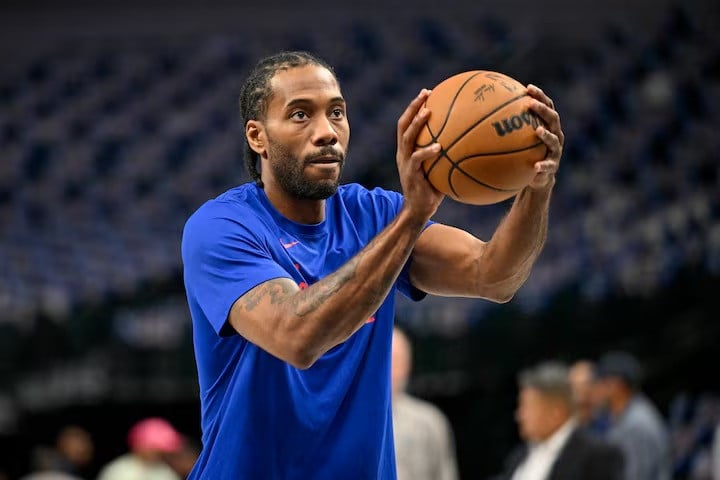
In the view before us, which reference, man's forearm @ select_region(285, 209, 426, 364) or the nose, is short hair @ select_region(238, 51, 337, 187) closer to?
the nose

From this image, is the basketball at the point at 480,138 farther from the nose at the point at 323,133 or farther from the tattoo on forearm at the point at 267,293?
the tattoo on forearm at the point at 267,293

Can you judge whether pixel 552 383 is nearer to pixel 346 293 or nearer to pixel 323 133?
pixel 323 133

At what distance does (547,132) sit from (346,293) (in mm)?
619

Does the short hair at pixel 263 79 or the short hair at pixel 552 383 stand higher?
the short hair at pixel 263 79

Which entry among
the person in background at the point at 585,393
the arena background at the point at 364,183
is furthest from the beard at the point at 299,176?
the arena background at the point at 364,183

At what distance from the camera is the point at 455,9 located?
60.2ft

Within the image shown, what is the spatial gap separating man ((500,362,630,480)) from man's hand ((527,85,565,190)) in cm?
317

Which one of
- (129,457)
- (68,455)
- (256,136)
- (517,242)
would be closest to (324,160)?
(256,136)

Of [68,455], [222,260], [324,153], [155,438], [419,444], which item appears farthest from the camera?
[68,455]

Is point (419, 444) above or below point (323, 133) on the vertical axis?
below

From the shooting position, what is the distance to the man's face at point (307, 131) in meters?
2.91

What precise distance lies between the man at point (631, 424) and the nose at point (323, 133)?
489cm

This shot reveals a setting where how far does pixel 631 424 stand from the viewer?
7.54 metres

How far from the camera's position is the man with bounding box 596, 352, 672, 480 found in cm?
746
